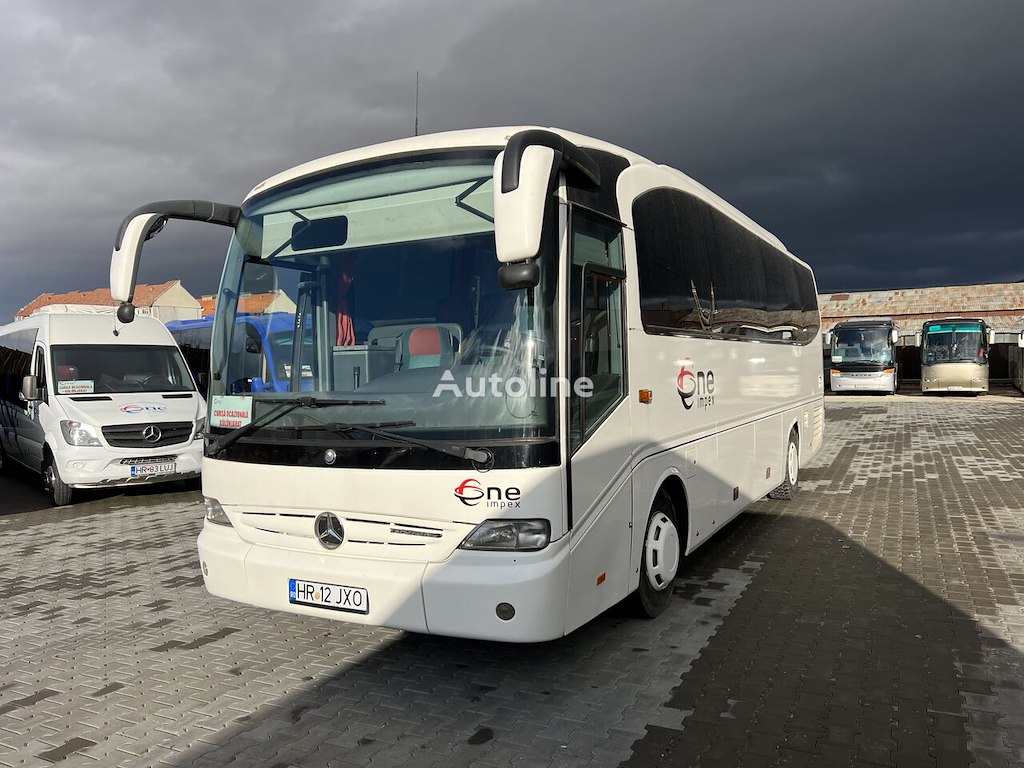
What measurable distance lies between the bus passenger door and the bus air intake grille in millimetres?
8158

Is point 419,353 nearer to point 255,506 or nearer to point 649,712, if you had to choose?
point 255,506

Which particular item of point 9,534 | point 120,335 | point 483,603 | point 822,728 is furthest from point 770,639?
point 120,335

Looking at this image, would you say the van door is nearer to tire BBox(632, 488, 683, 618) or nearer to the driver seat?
the driver seat

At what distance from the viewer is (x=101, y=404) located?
1086cm

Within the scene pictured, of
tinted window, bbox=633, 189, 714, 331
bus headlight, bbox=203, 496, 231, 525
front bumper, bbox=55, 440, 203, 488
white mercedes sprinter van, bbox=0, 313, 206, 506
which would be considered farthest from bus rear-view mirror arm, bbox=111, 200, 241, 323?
white mercedes sprinter van, bbox=0, 313, 206, 506

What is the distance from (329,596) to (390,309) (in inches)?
62.7

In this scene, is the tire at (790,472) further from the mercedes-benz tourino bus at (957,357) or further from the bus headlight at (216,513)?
the mercedes-benz tourino bus at (957,357)

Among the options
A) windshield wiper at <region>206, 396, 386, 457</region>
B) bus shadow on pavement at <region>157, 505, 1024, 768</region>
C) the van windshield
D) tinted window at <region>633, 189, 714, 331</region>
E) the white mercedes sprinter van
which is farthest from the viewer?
the van windshield

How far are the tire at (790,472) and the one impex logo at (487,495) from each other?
6.56 m

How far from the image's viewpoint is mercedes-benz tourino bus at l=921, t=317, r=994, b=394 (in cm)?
3338

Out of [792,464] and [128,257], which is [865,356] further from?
[128,257]

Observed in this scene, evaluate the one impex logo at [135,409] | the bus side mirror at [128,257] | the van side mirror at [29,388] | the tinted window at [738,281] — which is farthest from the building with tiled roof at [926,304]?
the bus side mirror at [128,257]

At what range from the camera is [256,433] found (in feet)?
15.1

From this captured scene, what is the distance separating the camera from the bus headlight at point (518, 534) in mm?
3971
